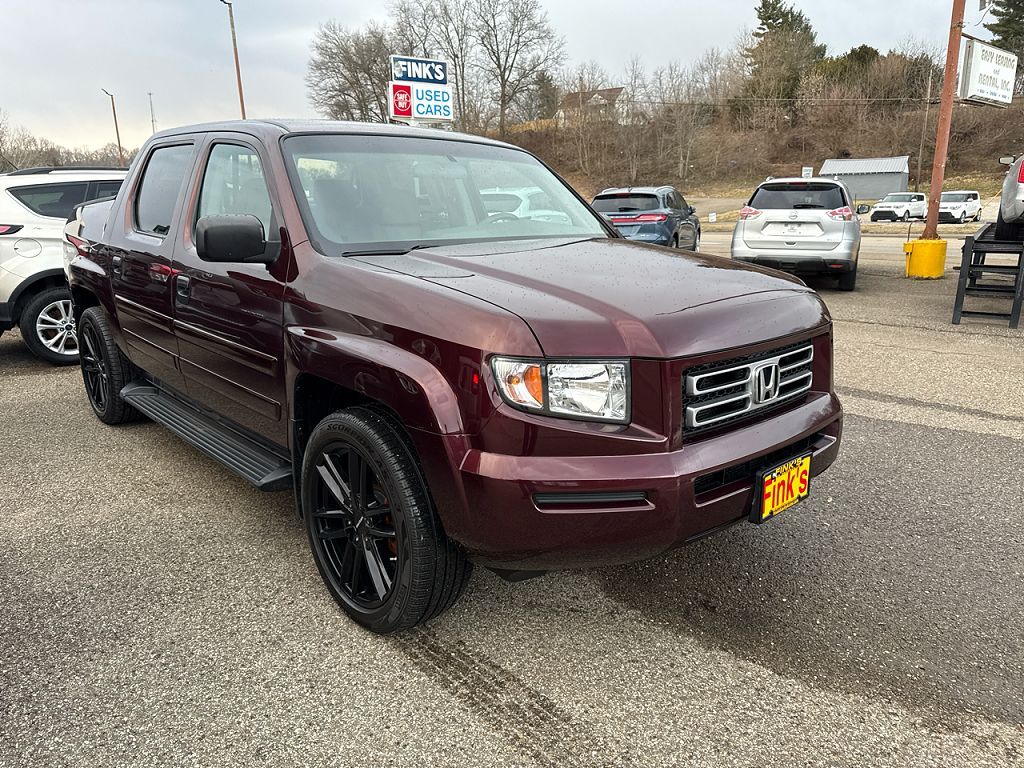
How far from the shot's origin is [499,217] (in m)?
3.42

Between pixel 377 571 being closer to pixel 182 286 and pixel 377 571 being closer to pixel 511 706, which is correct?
pixel 511 706

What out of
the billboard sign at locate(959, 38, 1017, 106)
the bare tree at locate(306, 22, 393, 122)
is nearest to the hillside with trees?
the bare tree at locate(306, 22, 393, 122)

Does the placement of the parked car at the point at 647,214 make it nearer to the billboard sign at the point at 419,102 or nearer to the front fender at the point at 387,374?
the billboard sign at the point at 419,102

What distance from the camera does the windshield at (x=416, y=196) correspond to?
295 centimetres

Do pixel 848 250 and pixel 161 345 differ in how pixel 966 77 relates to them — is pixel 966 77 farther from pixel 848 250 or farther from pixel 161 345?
pixel 161 345

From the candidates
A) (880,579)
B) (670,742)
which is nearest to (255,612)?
(670,742)

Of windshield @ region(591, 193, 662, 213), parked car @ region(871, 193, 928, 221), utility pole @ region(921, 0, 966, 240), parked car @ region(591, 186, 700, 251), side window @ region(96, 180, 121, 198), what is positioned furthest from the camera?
parked car @ region(871, 193, 928, 221)

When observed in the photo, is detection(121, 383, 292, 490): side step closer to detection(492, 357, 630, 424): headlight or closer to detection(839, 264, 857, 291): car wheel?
detection(492, 357, 630, 424): headlight

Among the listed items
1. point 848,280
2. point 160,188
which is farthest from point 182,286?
point 848,280

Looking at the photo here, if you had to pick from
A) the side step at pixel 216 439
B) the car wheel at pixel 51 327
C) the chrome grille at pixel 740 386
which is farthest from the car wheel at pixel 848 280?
the car wheel at pixel 51 327

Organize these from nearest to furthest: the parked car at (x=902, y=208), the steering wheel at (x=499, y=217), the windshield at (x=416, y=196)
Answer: the windshield at (x=416, y=196) → the steering wheel at (x=499, y=217) → the parked car at (x=902, y=208)

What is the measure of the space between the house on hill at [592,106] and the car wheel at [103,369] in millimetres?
56950

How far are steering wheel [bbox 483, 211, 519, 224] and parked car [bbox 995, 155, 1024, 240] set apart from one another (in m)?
7.12

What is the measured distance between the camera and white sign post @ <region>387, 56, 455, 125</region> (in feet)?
44.1
